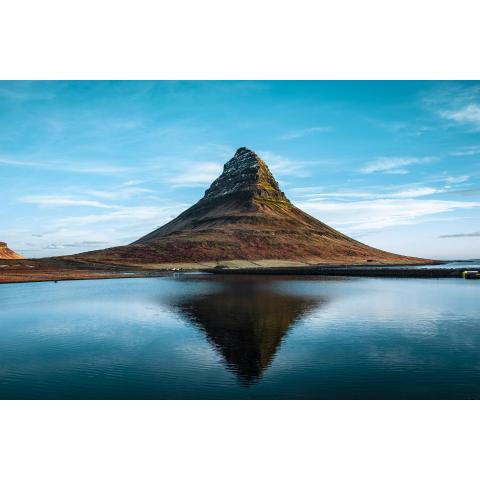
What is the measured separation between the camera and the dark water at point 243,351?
62.0ft

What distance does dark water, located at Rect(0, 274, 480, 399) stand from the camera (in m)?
18.9

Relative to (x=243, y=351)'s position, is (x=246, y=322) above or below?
above

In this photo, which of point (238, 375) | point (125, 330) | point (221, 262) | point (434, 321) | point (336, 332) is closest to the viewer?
point (238, 375)

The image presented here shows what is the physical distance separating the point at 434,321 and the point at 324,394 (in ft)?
77.6

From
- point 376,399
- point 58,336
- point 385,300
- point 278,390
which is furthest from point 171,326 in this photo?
point 385,300

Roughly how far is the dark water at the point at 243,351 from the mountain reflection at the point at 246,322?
0.12m

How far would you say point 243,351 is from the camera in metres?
25.6

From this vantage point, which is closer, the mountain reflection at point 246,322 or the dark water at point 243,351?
the dark water at point 243,351

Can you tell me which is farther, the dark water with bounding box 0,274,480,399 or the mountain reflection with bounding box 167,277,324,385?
the mountain reflection with bounding box 167,277,324,385

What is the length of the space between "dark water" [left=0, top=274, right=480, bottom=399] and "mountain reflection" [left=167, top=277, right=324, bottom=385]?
123 mm

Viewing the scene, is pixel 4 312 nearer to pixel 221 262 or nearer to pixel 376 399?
pixel 376 399

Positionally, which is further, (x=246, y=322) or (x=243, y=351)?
(x=246, y=322)

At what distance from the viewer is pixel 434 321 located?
37.3m

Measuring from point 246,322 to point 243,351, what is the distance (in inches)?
410
